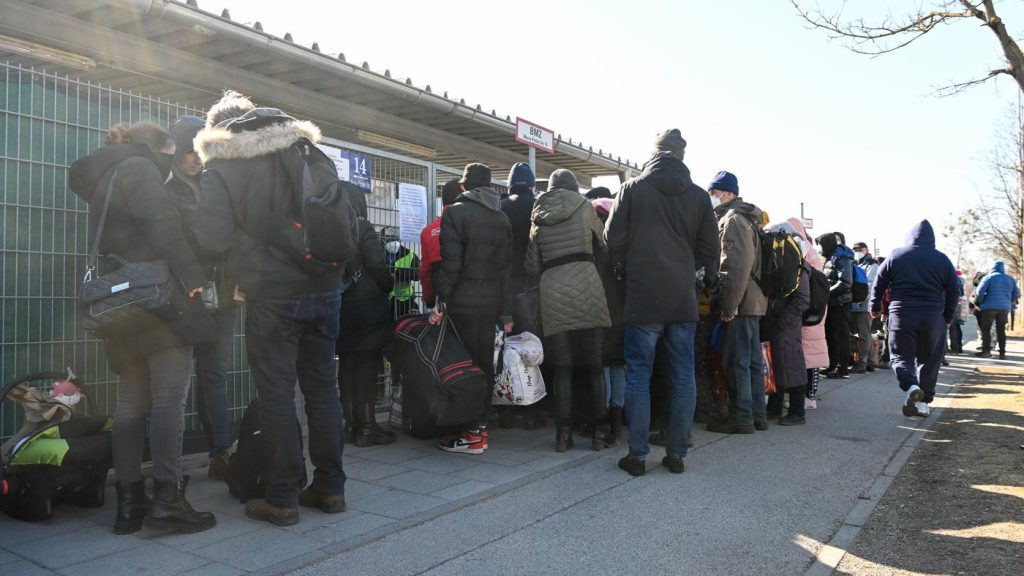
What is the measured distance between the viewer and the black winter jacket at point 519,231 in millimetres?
5973

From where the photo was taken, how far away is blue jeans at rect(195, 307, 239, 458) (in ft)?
14.0

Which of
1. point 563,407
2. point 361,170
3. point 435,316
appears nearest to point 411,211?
point 361,170

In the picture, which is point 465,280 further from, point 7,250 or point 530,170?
point 7,250

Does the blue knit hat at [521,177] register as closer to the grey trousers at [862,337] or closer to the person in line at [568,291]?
the person in line at [568,291]

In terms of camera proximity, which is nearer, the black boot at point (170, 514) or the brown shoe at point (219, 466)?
the black boot at point (170, 514)

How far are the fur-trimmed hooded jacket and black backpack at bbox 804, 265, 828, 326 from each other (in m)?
5.20

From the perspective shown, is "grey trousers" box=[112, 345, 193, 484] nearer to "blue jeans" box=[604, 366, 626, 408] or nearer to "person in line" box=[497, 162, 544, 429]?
"person in line" box=[497, 162, 544, 429]

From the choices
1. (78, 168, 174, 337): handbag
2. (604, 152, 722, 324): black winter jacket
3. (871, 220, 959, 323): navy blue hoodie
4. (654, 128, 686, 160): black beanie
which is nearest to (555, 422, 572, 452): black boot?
(604, 152, 722, 324): black winter jacket

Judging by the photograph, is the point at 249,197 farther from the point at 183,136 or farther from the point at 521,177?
the point at 521,177

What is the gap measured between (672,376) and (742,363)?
1.44 m

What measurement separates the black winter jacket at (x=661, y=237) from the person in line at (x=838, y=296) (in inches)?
211

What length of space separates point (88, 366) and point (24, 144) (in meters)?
1.40

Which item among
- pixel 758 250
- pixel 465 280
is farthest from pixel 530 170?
pixel 758 250

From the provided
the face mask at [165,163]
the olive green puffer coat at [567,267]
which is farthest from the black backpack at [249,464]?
the olive green puffer coat at [567,267]
